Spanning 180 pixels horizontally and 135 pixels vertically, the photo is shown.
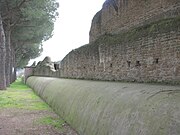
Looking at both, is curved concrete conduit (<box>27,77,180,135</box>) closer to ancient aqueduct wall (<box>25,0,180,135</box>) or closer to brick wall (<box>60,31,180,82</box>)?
ancient aqueduct wall (<box>25,0,180,135</box>)

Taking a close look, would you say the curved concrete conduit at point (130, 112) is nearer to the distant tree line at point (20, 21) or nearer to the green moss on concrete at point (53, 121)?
the green moss on concrete at point (53, 121)

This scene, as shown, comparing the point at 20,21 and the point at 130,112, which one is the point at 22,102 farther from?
the point at 20,21

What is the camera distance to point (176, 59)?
5148 mm

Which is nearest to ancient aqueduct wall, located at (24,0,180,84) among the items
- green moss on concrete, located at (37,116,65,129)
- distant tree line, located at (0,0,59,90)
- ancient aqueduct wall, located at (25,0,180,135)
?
ancient aqueduct wall, located at (25,0,180,135)

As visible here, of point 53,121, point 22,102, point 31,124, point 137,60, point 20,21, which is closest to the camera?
point 31,124

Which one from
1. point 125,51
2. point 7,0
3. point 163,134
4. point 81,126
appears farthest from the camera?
point 7,0

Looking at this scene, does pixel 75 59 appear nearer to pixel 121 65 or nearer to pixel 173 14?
pixel 121 65

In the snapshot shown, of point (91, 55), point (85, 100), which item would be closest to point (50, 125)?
point (85, 100)

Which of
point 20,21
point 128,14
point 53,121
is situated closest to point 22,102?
point 53,121

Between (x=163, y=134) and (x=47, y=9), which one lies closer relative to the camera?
(x=163, y=134)

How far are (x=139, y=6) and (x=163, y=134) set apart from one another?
19.6ft

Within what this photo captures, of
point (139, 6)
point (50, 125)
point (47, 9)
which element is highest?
point (47, 9)

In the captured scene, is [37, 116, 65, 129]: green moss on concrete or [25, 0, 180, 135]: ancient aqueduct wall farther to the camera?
[37, 116, 65, 129]: green moss on concrete

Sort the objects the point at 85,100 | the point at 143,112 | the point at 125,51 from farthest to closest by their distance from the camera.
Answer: the point at 125,51, the point at 85,100, the point at 143,112
